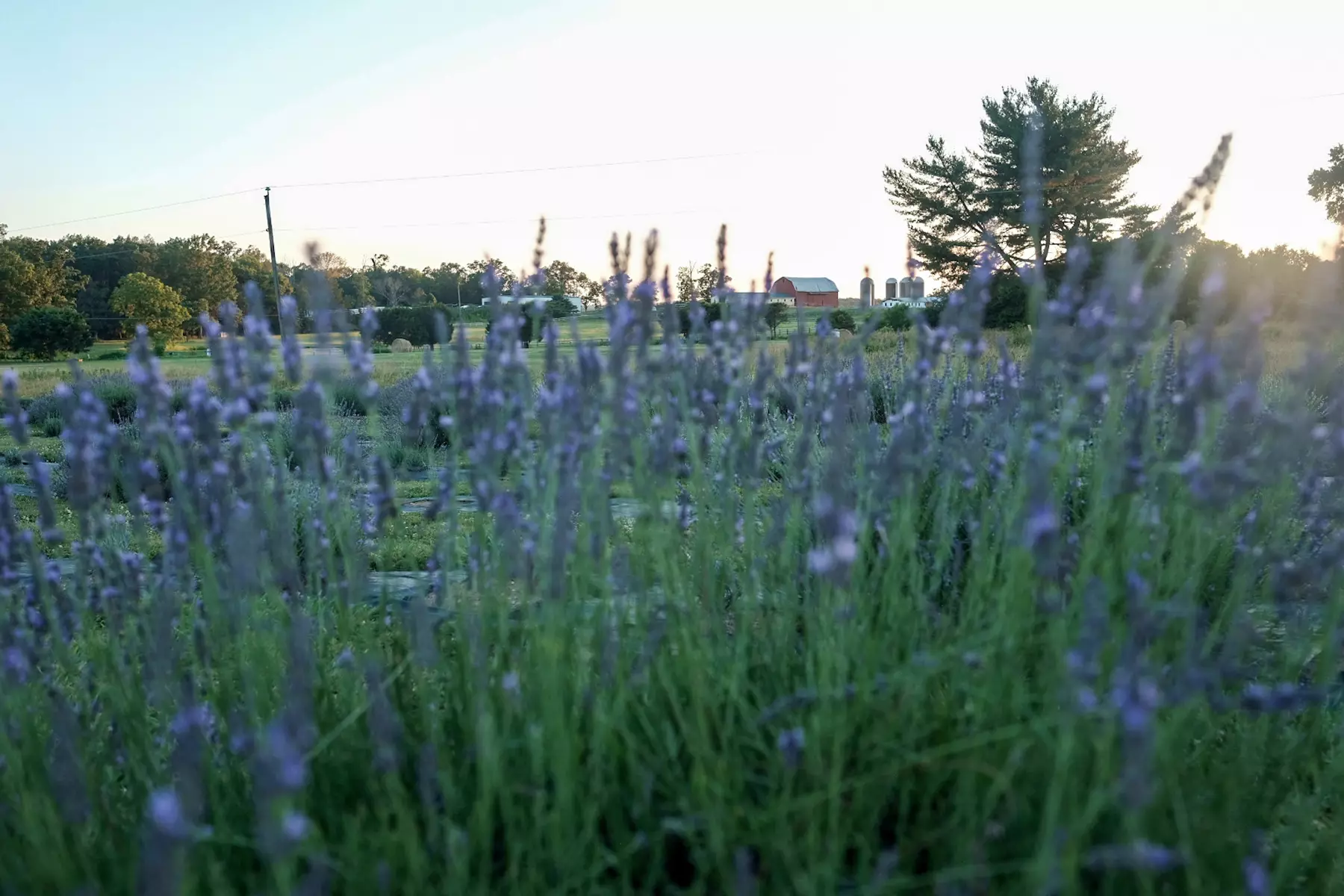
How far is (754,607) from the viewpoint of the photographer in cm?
187

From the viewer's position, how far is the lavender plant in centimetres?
122

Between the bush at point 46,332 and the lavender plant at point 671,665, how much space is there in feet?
142

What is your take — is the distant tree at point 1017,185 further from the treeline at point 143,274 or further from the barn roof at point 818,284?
the barn roof at point 818,284

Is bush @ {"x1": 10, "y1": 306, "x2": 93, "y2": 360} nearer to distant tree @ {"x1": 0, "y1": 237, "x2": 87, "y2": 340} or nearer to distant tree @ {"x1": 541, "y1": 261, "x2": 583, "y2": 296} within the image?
distant tree @ {"x1": 0, "y1": 237, "x2": 87, "y2": 340}

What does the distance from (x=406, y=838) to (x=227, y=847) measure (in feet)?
1.61

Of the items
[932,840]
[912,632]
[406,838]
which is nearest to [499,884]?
[406,838]

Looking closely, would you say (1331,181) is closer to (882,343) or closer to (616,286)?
(882,343)

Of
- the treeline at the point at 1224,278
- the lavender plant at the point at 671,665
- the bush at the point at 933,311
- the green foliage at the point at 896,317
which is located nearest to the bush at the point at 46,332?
the green foliage at the point at 896,317

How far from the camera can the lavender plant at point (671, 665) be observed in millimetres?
1223

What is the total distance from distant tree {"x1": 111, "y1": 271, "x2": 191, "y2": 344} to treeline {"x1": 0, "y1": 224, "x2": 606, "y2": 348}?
0.57 m

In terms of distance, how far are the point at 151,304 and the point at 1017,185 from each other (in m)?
40.7

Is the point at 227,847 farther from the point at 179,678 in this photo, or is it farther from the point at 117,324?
the point at 117,324

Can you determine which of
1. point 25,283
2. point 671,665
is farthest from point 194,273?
point 671,665

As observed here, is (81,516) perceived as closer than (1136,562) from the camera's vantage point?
No
